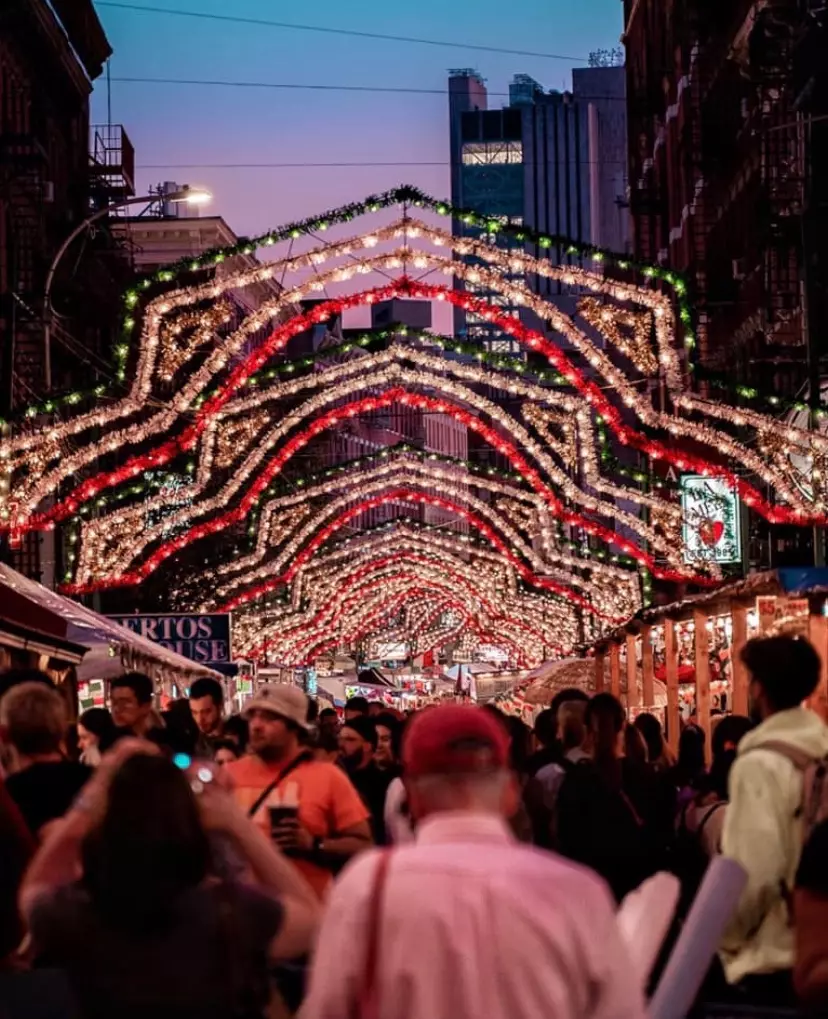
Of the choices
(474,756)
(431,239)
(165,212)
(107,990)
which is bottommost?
(107,990)

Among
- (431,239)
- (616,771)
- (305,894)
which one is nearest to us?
(305,894)

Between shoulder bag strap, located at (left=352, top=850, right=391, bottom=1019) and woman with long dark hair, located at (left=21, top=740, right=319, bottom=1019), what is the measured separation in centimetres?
50

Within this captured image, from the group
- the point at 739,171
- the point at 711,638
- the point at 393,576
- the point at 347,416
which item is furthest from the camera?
the point at 393,576

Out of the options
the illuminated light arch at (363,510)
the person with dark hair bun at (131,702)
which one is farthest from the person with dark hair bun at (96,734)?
the illuminated light arch at (363,510)

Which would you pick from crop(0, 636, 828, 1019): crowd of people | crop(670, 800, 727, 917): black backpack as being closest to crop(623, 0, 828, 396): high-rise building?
crop(670, 800, 727, 917): black backpack

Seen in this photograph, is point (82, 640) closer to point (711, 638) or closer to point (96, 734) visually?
point (711, 638)

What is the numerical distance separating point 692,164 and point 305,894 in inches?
1912

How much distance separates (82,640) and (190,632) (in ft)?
45.0

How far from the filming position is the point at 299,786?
9.50 m

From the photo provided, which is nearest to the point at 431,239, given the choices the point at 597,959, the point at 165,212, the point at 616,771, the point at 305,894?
the point at 616,771

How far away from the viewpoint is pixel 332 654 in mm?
106750

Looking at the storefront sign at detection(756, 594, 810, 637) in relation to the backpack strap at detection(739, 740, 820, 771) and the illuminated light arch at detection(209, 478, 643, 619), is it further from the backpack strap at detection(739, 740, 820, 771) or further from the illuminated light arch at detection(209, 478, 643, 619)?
the illuminated light arch at detection(209, 478, 643, 619)

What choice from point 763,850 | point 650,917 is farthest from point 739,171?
point 650,917

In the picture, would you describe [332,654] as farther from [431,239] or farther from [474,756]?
[474,756]
